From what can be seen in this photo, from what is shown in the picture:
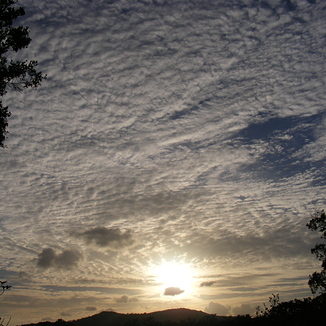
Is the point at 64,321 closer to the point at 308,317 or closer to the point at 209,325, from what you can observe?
the point at 209,325

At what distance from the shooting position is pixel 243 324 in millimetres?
53688

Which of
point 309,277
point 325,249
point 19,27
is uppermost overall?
point 19,27

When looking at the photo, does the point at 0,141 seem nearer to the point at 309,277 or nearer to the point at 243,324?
the point at 309,277

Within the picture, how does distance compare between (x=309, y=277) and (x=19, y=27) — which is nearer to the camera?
(x=19, y=27)

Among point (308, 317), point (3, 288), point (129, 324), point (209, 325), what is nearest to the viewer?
point (3, 288)

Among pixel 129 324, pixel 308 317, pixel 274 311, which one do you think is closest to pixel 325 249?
pixel 308 317

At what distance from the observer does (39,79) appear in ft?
68.6

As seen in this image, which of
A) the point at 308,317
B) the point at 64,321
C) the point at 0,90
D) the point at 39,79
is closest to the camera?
the point at 0,90

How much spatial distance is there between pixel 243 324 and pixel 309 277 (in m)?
16.5

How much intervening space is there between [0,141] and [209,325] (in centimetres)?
7816

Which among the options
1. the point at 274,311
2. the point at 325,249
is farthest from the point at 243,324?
the point at 325,249

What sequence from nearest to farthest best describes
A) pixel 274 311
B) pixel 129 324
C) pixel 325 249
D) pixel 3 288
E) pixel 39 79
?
pixel 3 288 < pixel 39 79 < pixel 325 249 < pixel 274 311 < pixel 129 324

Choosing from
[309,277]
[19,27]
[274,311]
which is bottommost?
[274,311]

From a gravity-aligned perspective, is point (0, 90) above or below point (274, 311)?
above
